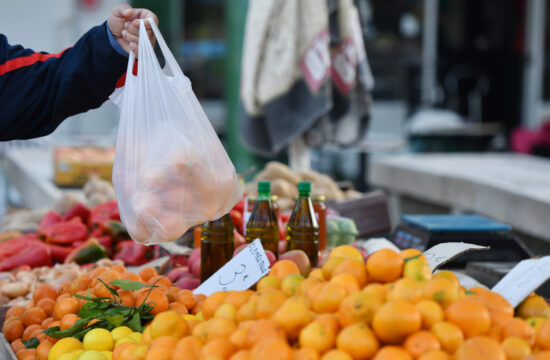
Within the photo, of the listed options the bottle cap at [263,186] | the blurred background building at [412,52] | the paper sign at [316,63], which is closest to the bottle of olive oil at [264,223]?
the bottle cap at [263,186]

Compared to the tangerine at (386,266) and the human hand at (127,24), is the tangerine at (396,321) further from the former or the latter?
the human hand at (127,24)

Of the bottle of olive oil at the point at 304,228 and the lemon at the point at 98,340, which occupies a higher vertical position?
the bottle of olive oil at the point at 304,228

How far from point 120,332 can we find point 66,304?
0.29m

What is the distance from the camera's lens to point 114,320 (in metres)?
1.57

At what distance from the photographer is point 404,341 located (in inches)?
47.2

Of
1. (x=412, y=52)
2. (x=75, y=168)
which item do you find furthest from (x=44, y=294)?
(x=412, y=52)

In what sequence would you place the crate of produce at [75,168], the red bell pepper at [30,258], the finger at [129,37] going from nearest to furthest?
the finger at [129,37], the red bell pepper at [30,258], the crate of produce at [75,168]

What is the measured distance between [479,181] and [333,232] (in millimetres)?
1717

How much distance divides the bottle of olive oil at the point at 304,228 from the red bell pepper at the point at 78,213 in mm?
1553

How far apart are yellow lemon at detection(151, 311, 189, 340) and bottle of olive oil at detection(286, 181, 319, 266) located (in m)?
0.59

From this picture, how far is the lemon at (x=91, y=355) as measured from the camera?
1.39 m

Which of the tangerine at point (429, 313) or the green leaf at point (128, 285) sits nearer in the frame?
the tangerine at point (429, 313)

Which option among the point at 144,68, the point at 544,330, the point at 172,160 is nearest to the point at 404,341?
the point at 544,330

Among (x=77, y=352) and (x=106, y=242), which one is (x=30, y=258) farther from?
(x=77, y=352)
